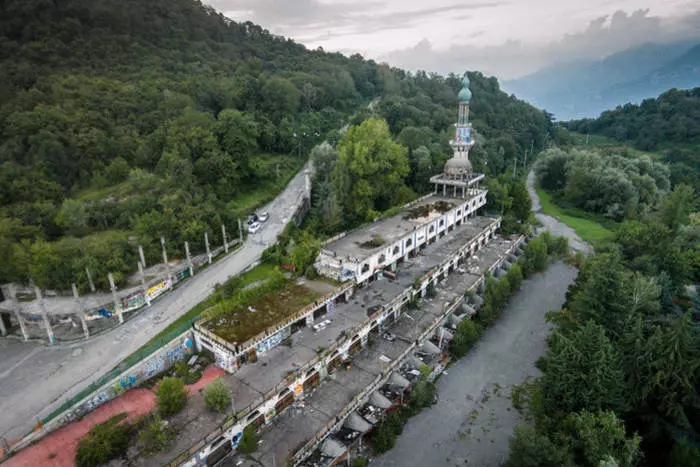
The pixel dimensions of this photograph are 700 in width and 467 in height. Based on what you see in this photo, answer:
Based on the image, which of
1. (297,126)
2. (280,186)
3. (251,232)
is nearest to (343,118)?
(297,126)

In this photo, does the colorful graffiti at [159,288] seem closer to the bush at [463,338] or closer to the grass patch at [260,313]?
the grass patch at [260,313]

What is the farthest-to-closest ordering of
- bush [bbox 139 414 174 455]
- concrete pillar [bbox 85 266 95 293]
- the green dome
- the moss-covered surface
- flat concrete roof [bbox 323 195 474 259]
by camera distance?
the green dome
the moss-covered surface
flat concrete roof [bbox 323 195 474 259]
concrete pillar [bbox 85 266 95 293]
bush [bbox 139 414 174 455]

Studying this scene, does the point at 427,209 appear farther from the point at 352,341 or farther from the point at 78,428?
the point at 78,428

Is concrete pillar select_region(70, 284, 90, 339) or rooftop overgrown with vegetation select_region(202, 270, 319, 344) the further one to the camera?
concrete pillar select_region(70, 284, 90, 339)

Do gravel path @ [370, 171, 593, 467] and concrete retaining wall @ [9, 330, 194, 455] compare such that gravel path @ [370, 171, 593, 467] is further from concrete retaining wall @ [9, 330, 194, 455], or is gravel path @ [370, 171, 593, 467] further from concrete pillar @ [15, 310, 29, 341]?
concrete pillar @ [15, 310, 29, 341]

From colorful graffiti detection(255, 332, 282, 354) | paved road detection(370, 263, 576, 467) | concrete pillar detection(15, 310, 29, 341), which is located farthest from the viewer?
concrete pillar detection(15, 310, 29, 341)

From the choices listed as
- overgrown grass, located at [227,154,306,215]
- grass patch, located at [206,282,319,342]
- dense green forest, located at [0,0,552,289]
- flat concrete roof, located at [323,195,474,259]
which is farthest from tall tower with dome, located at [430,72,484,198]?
grass patch, located at [206,282,319,342]

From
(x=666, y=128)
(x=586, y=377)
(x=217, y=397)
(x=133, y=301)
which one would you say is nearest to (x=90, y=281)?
(x=133, y=301)
